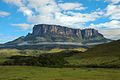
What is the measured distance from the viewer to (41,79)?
92.1 metres

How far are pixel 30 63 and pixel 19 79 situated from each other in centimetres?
9415

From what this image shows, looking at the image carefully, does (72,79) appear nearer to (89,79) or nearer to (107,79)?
(89,79)

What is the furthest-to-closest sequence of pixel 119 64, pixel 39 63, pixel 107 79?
pixel 39 63 → pixel 119 64 → pixel 107 79

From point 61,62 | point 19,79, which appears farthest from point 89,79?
point 61,62

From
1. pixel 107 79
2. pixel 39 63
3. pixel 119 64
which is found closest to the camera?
pixel 107 79

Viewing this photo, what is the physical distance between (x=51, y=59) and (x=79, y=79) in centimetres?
9887

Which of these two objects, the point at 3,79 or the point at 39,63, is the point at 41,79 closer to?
the point at 3,79

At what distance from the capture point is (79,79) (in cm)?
9081

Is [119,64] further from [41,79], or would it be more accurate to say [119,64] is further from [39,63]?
[41,79]

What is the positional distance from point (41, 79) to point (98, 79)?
19394 millimetres

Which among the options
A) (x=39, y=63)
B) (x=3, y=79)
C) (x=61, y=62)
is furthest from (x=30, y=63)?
(x=3, y=79)

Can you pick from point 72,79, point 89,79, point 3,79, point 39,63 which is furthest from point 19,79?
point 39,63

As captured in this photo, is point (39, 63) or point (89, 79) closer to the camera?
point (89, 79)

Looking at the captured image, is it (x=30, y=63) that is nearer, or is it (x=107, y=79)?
(x=107, y=79)
